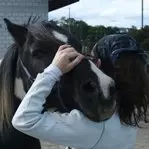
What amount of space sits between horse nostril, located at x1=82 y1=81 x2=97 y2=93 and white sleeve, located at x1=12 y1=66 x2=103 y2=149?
0.11 meters

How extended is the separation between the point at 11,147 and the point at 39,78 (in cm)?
112

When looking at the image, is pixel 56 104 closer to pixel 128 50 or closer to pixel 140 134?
pixel 128 50

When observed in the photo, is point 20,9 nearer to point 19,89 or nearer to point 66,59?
point 19,89

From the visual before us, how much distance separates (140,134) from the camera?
8.33 metres

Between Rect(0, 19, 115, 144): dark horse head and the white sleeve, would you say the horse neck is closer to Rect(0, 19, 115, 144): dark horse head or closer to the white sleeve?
Rect(0, 19, 115, 144): dark horse head

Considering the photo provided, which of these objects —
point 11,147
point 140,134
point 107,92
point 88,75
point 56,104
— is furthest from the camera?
point 140,134

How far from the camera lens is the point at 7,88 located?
111 inches

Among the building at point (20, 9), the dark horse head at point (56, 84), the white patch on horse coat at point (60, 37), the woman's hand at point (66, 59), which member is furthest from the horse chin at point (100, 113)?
the building at point (20, 9)

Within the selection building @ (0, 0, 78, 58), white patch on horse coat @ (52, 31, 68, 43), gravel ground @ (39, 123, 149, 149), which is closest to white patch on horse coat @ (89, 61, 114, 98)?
white patch on horse coat @ (52, 31, 68, 43)

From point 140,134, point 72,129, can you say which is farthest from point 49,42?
point 140,134

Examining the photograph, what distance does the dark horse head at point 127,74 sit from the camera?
2115 millimetres

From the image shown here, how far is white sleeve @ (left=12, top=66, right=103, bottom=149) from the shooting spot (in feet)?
6.29

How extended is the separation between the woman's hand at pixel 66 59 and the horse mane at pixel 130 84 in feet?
0.71

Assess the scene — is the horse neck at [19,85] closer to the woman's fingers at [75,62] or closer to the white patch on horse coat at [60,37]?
the white patch on horse coat at [60,37]
